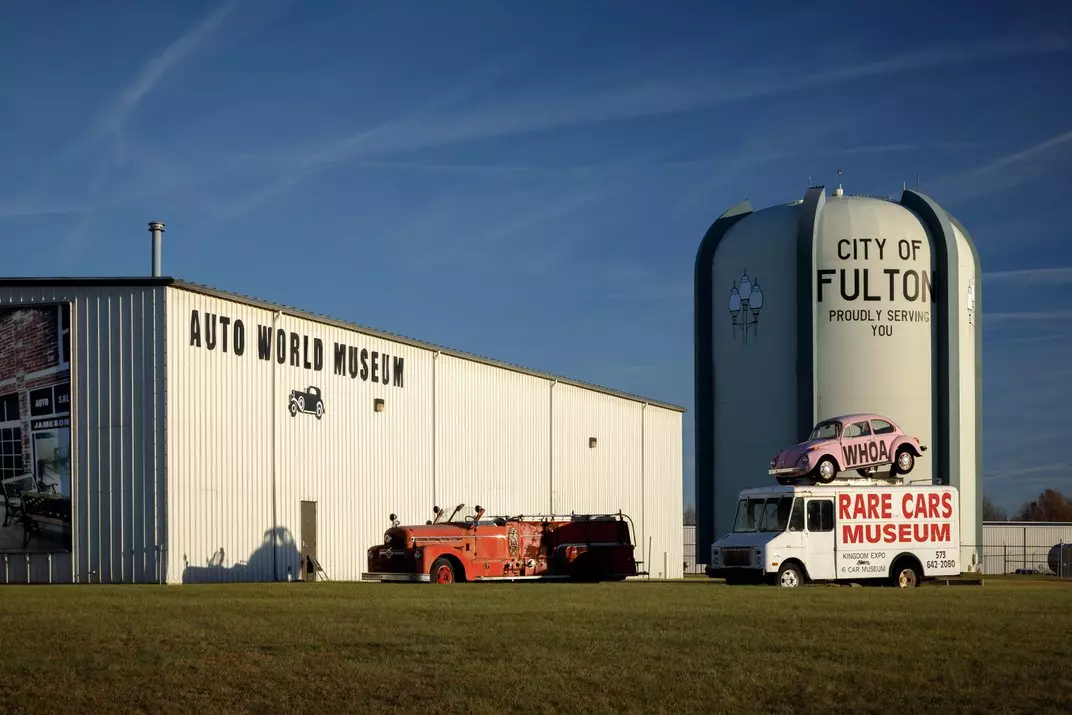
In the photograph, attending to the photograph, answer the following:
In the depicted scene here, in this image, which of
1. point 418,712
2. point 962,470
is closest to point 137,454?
point 418,712

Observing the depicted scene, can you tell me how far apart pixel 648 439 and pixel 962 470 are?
19874 millimetres

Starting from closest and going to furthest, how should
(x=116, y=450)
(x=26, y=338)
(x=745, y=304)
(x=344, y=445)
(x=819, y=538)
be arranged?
(x=819, y=538), (x=116, y=450), (x=26, y=338), (x=344, y=445), (x=745, y=304)

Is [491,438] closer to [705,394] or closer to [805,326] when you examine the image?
[705,394]

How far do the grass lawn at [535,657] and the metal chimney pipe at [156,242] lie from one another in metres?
17.3

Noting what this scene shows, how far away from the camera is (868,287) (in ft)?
145

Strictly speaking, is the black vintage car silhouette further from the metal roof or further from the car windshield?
the car windshield

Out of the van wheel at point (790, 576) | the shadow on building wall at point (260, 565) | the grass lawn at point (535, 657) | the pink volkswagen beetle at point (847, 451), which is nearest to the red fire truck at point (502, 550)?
the shadow on building wall at point (260, 565)

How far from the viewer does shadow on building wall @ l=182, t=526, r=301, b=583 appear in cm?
3575

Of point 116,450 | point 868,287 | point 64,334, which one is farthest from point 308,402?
point 868,287

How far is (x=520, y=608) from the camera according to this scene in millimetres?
21234

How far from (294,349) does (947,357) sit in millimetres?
20720

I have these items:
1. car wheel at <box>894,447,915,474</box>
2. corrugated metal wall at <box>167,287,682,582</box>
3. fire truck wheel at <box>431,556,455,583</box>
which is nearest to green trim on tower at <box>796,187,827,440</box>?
car wheel at <box>894,447,915,474</box>

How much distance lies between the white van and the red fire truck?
5.53m

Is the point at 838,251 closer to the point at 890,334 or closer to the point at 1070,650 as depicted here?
the point at 890,334
